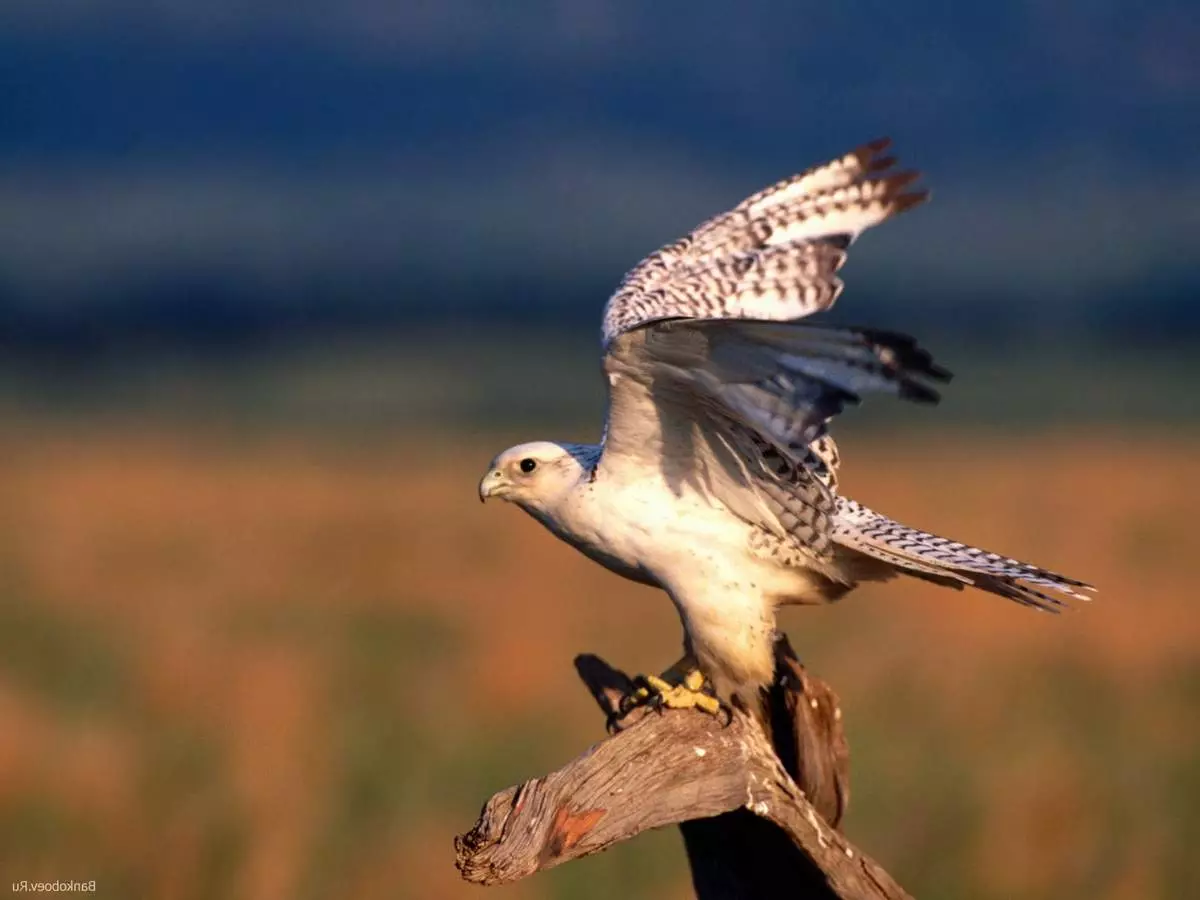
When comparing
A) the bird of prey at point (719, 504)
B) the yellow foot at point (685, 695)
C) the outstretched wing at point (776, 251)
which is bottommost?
the yellow foot at point (685, 695)

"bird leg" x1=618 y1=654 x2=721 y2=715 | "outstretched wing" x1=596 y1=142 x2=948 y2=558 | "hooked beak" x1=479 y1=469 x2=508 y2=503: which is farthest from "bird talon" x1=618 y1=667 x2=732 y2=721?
"hooked beak" x1=479 y1=469 x2=508 y2=503

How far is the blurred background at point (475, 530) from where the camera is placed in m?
7.98

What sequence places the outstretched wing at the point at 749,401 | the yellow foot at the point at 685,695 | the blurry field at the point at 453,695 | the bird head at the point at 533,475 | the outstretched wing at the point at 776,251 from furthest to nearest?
the blurry field at the point at 453,695, the outstretched wing at the point at 776,251, the bird head at the point at 533,475, the yellow foot at the point at 685,695, the outstretched wing at the point at 749,401

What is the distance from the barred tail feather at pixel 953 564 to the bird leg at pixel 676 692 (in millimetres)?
542

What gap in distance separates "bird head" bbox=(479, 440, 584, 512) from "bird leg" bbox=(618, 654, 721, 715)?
0.57m

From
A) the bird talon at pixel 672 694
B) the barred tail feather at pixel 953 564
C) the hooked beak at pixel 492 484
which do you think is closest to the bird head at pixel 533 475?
the hooked beak at pixel 492 484

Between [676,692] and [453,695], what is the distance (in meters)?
4.56

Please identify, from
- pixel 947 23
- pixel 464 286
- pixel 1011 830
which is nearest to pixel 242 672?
pixel 1011 830

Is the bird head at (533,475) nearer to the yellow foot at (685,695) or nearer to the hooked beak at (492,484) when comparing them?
the hooked beak at (492,484)

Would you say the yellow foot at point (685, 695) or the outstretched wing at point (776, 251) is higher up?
the outstretched wing at point (776, 251)

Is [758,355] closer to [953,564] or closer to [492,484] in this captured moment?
[953,564]

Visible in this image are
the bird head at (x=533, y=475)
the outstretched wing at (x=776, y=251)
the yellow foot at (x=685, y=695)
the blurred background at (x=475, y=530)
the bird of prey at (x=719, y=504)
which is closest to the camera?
the bird of prey at (x=719, y=504)

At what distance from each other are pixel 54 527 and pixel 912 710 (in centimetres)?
796

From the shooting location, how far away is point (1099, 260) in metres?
91.1
